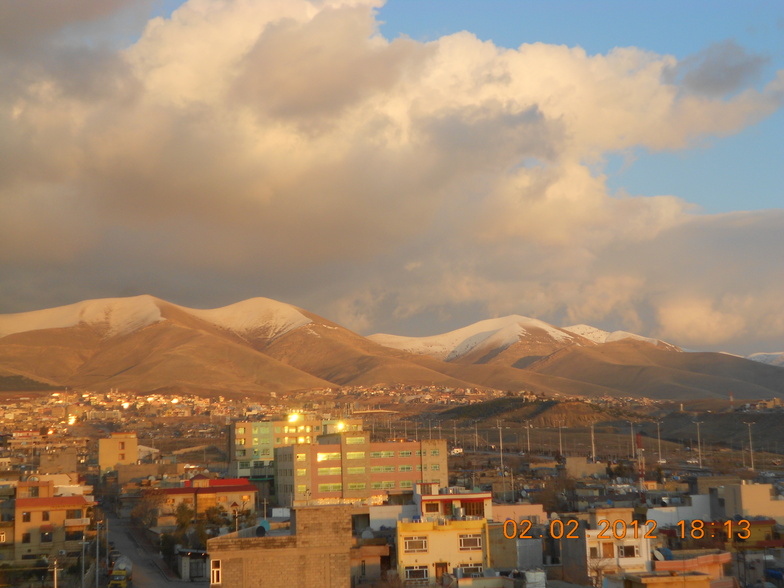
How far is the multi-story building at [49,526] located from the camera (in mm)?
46000

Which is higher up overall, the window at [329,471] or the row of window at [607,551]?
the window at [329,471]

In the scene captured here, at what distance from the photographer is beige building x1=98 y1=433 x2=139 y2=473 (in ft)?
296

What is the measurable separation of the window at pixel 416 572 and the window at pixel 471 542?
1453 millimetres

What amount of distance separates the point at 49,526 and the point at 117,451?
44.3 meters

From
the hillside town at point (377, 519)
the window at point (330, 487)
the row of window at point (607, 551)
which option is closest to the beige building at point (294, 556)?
the hillside town at point (377, 519)

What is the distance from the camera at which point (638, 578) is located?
17031mm

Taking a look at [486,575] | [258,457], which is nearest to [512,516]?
[486,575]

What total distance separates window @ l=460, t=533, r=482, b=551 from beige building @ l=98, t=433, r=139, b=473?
6397cm
